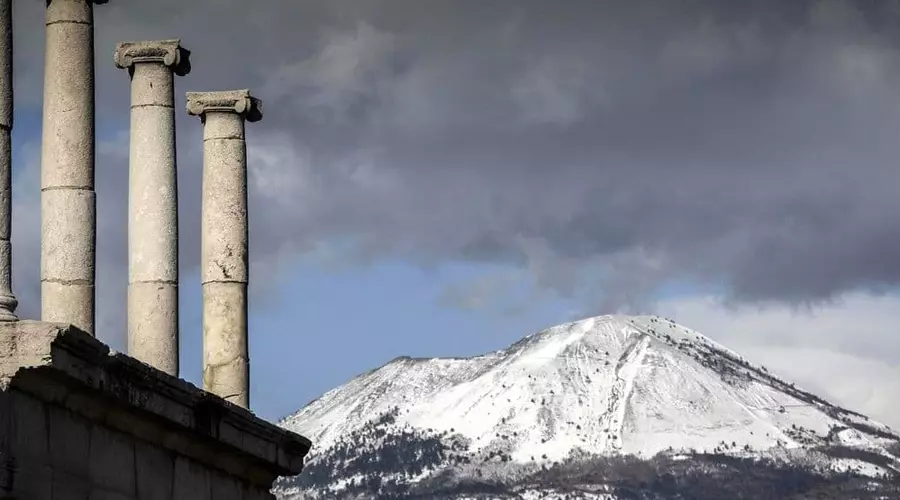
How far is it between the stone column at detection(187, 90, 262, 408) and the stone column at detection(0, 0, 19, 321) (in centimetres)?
663

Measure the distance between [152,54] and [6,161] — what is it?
665cm

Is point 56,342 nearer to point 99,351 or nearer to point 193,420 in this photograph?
point 99,351

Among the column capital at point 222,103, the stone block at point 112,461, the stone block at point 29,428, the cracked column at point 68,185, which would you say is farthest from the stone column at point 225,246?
the stone block at point 29,428

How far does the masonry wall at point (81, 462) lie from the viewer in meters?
19.1

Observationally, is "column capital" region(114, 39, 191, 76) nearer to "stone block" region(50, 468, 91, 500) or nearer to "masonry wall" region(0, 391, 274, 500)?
"masonry wall" region(0, 391, 274, 500)

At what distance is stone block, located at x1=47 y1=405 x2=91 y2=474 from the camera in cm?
1986

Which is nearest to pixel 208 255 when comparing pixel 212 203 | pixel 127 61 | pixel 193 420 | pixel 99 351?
pixel 212 203

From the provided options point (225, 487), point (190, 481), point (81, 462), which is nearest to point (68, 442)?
point (81, 462)

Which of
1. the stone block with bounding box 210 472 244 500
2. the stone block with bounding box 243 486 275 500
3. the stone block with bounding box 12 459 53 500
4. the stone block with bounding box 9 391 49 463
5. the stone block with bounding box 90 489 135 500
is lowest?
the stone block with bounding box 12 459 53 500

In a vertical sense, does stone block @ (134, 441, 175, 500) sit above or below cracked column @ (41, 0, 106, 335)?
below

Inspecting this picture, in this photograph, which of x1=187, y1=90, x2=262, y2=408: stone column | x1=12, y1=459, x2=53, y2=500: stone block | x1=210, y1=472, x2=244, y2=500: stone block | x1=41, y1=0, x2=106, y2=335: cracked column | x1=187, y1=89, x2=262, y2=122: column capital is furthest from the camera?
x1=187, y1=89, x2=262, y2=122: column capital

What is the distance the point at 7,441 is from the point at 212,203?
39.7 feet

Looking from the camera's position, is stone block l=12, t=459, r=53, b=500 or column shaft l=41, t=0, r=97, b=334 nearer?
stone block l=12, t=459, r=53, b=500

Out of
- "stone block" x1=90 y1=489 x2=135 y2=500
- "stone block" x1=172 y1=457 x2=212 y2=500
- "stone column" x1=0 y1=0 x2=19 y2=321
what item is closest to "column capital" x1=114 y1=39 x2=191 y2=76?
"stone column" x1=0 y1=0 x2=19 y2=321
